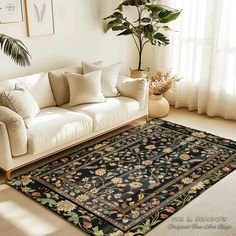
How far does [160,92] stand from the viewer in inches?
199

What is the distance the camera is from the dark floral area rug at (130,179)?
2.99m

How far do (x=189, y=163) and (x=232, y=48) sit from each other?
1792 millimetres

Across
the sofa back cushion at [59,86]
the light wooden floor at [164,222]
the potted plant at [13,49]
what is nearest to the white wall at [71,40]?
the sofa back cushion at [59,86]

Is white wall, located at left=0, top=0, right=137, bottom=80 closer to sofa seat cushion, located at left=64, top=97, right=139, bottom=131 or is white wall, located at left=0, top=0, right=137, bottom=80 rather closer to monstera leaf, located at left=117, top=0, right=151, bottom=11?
monstera leaf, located at left=117, top=0, right=151, bottom=11

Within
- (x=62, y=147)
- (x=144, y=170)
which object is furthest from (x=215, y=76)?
(x=62, y=147)

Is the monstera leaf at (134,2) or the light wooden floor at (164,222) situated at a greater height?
the monstera leaf at (134,2)

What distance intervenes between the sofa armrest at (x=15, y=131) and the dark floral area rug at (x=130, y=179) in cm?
31

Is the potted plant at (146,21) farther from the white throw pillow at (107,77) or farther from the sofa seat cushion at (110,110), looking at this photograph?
the sofa seat cushion at (110,110)

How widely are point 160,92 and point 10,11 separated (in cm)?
213

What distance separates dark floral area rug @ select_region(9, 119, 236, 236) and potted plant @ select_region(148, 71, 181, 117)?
0.56 meters

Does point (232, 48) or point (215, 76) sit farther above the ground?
point (232, 48)

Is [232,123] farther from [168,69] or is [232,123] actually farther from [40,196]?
[40,196]

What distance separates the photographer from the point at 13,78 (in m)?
4.29

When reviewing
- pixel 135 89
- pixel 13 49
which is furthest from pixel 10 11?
pixel 135 89
